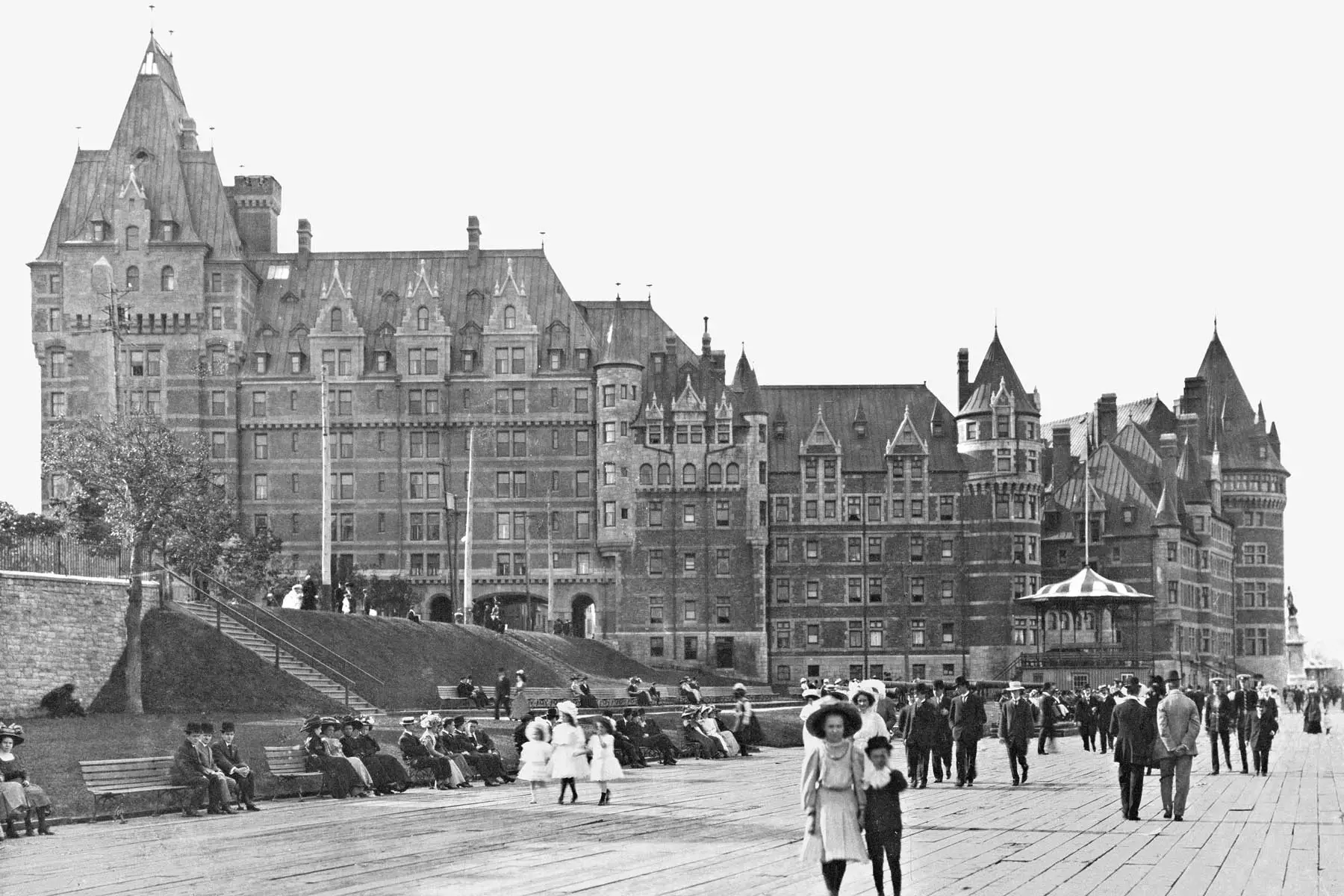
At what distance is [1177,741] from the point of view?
2600cm

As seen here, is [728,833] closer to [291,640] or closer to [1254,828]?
[1254,828]

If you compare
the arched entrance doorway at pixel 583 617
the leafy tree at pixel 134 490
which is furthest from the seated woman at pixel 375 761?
the arched entrance doorway at pixel 583 617

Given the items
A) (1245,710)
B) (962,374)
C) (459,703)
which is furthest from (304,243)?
(1245,710)

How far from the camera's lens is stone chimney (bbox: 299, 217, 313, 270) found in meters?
116

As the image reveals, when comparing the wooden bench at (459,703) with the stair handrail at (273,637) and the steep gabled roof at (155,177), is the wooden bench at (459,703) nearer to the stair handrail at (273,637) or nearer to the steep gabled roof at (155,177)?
the stair handrail at (273,637)

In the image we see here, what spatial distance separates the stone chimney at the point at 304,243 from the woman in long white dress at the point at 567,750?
8940cm

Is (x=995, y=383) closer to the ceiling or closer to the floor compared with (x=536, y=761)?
closer to the ceiling

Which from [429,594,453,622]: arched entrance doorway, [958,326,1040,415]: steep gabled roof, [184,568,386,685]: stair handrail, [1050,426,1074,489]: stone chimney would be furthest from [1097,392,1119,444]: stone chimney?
[184,568,386,685]: stair handrail

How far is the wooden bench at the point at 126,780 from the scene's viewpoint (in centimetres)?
2731

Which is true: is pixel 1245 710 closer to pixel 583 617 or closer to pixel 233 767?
pixel 233 767

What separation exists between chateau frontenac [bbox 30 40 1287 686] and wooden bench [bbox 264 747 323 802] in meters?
74.0

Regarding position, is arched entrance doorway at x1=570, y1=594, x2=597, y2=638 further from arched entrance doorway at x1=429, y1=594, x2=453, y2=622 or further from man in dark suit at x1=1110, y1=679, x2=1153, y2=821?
man in dark suit at x1=1110, y1=679, x2=1153, y2=821

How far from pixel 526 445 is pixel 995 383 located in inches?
1111

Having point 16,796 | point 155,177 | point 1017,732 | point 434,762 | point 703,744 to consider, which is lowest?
point 703,744
